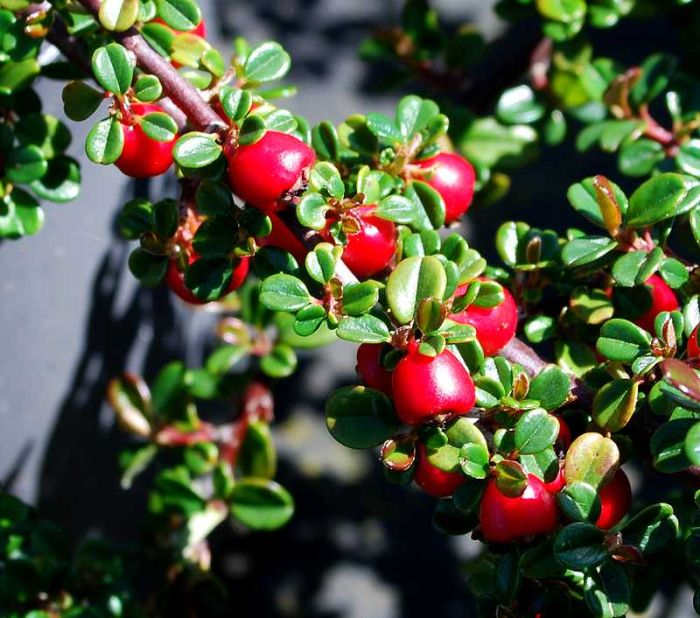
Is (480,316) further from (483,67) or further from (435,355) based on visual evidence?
(483,67)

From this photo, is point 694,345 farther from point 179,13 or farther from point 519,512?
point 179,13

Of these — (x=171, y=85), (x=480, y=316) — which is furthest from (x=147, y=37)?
(x=480, y=316)

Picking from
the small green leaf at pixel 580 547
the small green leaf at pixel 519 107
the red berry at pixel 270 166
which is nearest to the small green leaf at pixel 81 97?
the red berry at pixel 270 166

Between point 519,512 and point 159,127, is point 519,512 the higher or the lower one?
the lower one

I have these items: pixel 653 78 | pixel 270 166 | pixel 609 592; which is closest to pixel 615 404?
pixel 609 592

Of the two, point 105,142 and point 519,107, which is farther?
point 519,107

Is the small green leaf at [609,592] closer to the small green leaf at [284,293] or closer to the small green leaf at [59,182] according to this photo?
the small green leaf at [284,293]

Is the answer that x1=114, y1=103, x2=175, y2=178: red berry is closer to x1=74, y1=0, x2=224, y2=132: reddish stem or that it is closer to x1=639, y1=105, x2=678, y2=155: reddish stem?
x1=74, y1=0, x2=224, y2=132: reddish stem
